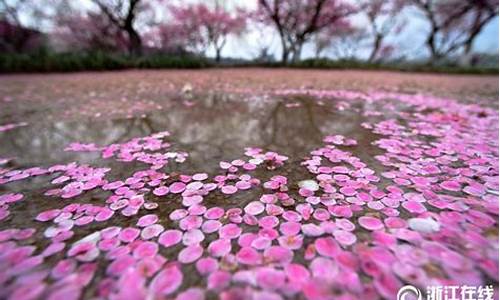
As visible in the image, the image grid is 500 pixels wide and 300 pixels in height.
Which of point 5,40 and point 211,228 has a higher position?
point 5,40

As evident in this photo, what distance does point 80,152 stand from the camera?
1.86 m

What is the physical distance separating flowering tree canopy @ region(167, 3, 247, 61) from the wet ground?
1479 centimetres

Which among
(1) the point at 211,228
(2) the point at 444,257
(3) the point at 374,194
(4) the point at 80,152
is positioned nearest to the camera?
(2) the point at 444,257

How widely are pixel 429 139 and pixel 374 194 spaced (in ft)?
4.10

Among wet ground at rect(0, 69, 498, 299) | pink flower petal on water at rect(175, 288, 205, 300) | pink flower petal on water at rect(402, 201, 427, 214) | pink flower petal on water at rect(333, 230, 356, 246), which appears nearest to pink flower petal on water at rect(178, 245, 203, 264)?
wet ground at rect(0, 69, 498, 299)

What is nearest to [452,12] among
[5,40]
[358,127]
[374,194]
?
[358,127]

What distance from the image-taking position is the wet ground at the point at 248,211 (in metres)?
0.80

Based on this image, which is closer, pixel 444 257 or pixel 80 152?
pixel 444 257

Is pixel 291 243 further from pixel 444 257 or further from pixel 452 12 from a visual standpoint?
pixel 452 12

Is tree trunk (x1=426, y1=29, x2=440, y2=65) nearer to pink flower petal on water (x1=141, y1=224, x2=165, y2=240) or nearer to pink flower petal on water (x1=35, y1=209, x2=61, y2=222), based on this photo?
pink flower petal on water (x1=141, y1=224, x2=165, y2=240)

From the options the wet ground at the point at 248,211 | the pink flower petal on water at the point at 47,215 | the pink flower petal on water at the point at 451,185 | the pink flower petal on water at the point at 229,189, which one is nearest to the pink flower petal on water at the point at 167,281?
the wet ground at the point at 248,211

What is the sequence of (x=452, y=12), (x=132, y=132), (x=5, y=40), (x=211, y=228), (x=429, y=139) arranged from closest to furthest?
(x=211, y=228) → (x=429, y=139) → (x=132, y=132) → (x=5, y=40) → (x=452, y=12)

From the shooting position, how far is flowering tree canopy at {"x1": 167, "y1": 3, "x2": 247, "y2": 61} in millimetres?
15594

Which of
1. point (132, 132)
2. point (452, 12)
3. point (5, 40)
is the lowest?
point (132, 132)
